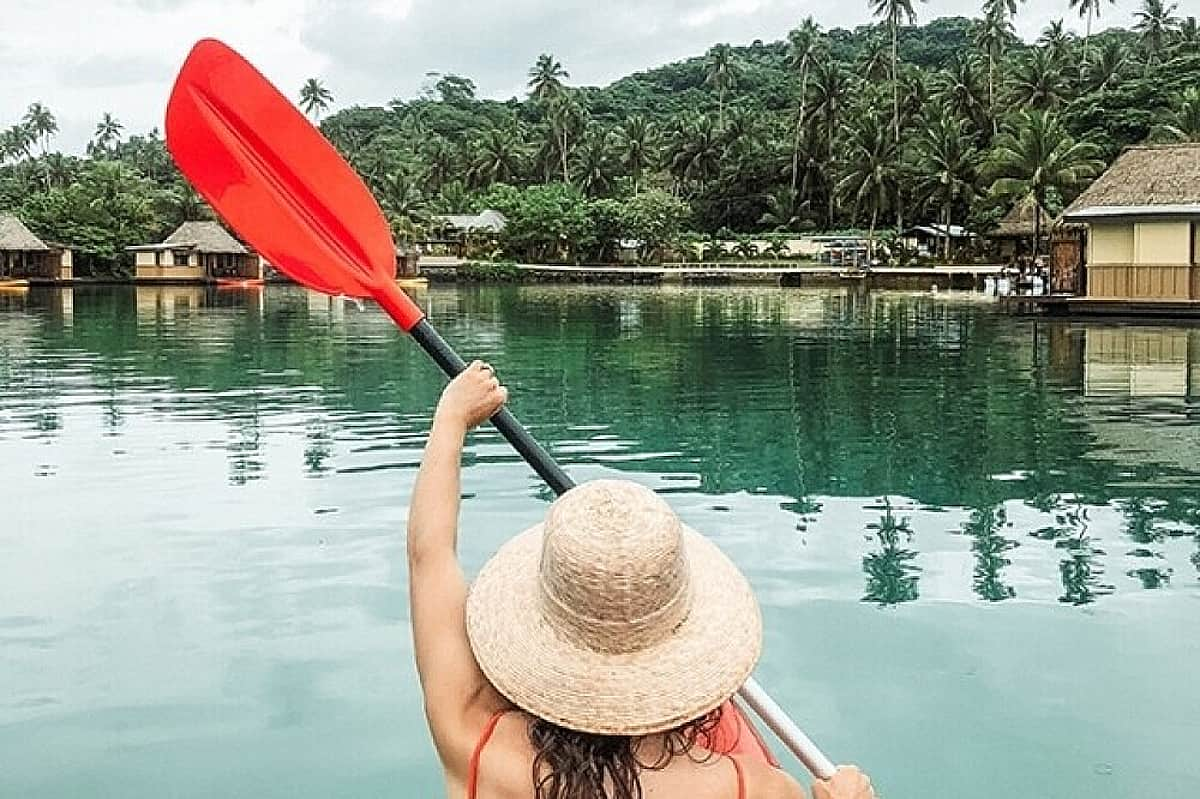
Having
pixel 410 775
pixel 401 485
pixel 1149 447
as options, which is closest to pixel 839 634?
pixel 410 775

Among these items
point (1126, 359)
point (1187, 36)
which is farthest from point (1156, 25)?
point (1126, 359)

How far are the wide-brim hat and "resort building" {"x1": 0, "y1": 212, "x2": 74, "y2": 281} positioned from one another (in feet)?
176

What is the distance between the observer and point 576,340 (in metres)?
21.7

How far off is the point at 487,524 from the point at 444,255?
55.3 m

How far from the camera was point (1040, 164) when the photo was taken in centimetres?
3850

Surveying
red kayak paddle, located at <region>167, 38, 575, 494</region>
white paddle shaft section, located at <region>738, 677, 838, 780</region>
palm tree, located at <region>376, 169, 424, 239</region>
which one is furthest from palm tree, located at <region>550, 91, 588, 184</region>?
white paddle shaft section, located at <region>738, 677, 838, 780</region>

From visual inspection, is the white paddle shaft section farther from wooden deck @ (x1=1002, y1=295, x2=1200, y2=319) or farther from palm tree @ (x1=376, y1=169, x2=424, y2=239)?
palm tree @ (x1=376, y1=169, x2=424, y2=239)

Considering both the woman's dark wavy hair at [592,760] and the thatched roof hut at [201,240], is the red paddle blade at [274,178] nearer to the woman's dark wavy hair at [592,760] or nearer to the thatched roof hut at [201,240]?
the woman's dark wavy hair at [592,760]

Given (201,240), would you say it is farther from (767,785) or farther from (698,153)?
(767,785)

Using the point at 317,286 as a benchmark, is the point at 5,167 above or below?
above

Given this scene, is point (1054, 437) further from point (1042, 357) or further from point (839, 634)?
point (1042, 357)

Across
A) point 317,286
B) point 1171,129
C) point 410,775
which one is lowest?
point 410,775

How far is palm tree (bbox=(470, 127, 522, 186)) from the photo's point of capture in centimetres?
7262

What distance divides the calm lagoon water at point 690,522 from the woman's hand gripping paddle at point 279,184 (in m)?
2.22
